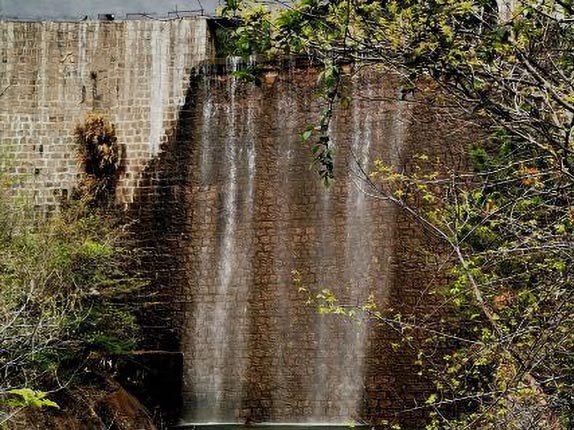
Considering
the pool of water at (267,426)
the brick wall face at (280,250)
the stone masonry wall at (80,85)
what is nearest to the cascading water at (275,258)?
the brick wall face at (280,250)

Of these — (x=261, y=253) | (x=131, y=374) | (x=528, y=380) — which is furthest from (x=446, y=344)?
(x=528, y=380)

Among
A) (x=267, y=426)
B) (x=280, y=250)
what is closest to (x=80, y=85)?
(x=280, y=250)

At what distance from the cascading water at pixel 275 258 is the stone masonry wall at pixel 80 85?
1.09 metres

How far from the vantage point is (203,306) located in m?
15.8

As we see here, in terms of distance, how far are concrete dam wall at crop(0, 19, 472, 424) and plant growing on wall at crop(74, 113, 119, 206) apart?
0.19m

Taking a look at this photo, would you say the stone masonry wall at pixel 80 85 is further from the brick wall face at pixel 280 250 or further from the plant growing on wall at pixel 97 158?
the brick wall face at pixel 280 250

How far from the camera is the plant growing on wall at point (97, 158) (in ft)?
54.5

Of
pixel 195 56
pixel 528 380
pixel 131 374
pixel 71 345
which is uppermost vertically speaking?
pixel 195 56

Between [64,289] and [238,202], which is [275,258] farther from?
[64,289]

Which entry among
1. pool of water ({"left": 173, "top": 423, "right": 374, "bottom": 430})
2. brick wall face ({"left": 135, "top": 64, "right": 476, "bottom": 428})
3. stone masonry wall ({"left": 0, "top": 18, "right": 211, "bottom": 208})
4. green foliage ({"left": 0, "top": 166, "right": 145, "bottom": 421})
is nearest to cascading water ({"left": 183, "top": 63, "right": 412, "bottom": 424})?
brick wall face ({"left": 135, "top": 64, "right": 476, "bottom": 428})

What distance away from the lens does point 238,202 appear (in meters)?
16.0

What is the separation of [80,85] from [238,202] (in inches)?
155

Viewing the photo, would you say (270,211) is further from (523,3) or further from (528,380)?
(523,3)

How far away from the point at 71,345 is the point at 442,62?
8.11 m
